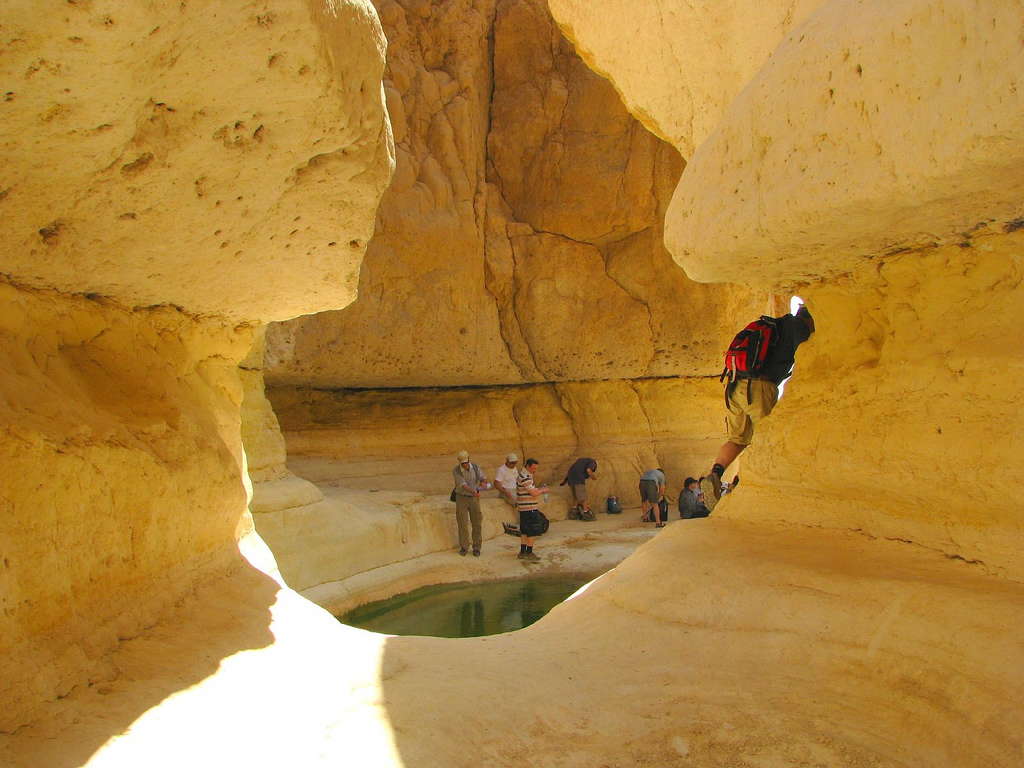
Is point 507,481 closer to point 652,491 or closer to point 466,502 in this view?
point 466,502

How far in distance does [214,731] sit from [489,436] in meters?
7.73

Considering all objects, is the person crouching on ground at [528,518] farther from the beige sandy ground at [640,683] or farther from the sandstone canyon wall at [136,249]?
the sandstone canyon wall at [136,249]

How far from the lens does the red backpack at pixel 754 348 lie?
136 inches

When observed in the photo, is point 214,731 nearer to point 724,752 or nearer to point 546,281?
point 724,752

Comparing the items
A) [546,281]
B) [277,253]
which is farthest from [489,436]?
[277,253]

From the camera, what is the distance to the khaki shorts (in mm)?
3510

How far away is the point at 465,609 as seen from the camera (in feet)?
19.4

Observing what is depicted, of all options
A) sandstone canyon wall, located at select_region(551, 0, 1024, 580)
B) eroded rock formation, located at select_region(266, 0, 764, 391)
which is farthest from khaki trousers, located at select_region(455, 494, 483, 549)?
sandstone canyon wall, located at select_region(551, 0, 1024, 580)

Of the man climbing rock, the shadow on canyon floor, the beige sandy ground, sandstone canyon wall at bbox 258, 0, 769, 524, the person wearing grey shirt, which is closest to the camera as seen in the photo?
the shadow on canyon floor

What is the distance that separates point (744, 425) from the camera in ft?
12.2

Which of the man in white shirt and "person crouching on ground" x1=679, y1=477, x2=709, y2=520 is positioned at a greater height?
the man in white shirt

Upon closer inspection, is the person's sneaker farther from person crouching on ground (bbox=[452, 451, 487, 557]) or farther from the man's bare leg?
person crouching on ground (bbox=[452, 451, 487, 557])

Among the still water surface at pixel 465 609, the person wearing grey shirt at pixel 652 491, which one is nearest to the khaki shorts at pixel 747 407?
the still water surface at pixel 465 609

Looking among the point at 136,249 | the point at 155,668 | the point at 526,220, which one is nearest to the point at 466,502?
the point at 526,220
